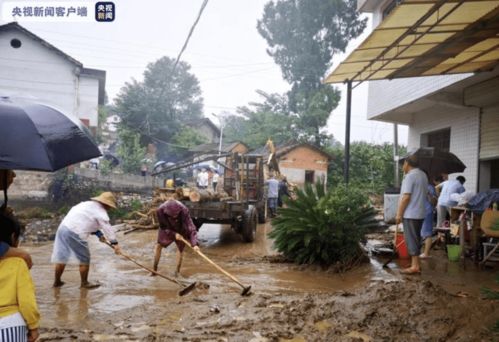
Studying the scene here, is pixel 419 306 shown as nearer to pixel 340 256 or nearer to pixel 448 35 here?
pixel 340 256

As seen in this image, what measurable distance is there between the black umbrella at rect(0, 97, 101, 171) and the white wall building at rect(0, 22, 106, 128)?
68.6 feet

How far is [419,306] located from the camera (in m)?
4.32

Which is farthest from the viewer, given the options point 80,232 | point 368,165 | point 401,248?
point 368,165

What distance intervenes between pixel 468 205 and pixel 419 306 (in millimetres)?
3306

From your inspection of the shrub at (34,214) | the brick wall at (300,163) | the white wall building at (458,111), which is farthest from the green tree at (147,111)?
the white wall building at (458,111)

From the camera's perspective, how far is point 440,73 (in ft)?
28.1

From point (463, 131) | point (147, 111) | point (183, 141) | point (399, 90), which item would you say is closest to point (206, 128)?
Answer: point (183, 141)

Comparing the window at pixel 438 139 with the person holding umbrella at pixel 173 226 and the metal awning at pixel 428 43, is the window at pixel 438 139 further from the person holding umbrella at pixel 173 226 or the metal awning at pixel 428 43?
the person holding umbrella at pixel 173 226

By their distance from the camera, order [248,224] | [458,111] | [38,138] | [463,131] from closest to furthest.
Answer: [38,138] → [248,224] → [463,131] → [458,111]

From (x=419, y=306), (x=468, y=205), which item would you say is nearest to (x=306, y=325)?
(x=419, y=306)

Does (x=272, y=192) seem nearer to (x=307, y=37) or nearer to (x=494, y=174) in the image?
(x=494, y=174)

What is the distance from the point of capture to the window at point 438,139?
12081mm

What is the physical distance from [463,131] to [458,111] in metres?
0.60

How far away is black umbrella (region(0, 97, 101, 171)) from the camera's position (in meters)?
2.55
